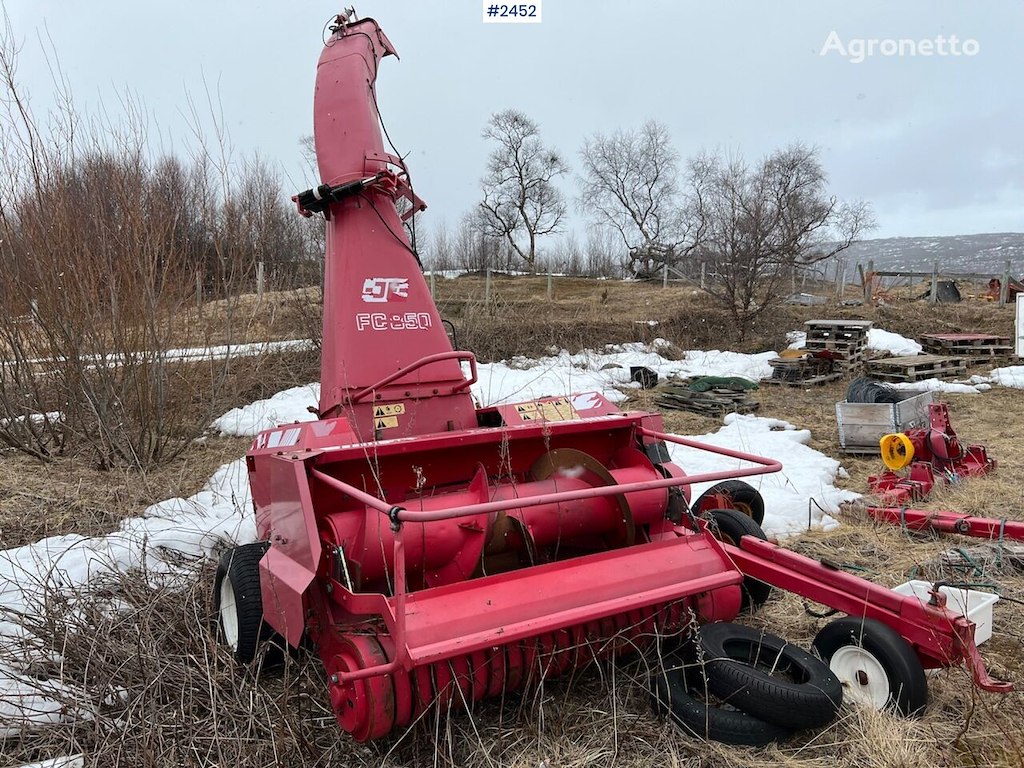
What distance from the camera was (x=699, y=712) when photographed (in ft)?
8.43

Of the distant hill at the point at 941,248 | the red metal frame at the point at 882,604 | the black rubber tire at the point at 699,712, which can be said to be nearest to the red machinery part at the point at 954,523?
the red metal frame at the point at 882,604

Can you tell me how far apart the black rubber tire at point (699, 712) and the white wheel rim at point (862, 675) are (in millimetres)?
353

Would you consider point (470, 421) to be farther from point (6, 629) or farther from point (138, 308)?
point (138, 308)

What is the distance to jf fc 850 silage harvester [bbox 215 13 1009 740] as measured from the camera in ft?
8.07

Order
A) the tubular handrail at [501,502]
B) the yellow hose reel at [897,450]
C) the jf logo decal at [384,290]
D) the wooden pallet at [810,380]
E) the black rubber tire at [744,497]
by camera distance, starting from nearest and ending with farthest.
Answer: the tubular handrail at [501,502]
the jf logo decal at [384,290]
the black rubber tire at [744,497]
the yellow hose reel at [897,450]
the wooden pallet at [810,380]

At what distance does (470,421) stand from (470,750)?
81.9 inches

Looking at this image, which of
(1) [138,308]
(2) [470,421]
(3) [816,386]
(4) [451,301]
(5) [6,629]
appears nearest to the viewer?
(5) [6,629]

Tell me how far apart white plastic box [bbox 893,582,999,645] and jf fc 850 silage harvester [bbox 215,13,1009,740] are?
0.26m

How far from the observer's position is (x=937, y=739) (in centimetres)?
245

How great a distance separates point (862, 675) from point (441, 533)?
5.78 feet

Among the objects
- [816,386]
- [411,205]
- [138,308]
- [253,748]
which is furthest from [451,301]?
[253,748]

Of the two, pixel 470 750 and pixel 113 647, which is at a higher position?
pixel 113 647

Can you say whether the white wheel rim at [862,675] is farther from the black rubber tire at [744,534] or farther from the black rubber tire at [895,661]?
→ the black rubber tire at [744,534]

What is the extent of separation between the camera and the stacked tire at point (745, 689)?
97.1 inches
